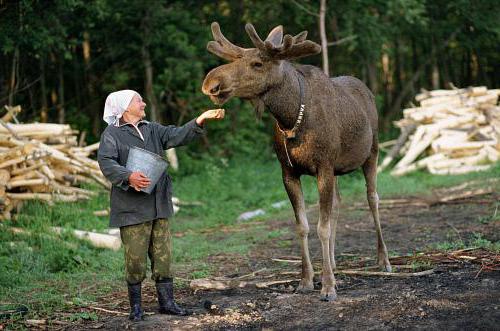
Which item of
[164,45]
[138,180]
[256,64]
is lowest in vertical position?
[138,180]

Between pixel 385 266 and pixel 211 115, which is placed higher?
pixel 211 115

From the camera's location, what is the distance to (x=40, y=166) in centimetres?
1198

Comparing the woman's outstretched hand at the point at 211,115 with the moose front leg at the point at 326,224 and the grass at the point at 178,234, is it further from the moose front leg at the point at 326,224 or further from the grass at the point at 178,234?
the grass at the point at 178,234

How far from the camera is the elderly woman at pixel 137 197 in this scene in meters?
6.56

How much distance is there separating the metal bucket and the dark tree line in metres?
8.70

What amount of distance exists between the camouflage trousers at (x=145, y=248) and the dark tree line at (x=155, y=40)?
8.84 meters

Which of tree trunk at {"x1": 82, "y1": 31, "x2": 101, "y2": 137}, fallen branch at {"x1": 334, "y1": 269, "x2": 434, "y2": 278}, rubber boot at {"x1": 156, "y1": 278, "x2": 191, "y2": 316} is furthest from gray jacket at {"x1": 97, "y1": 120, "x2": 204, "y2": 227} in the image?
tree trunk at {"x1": 82, "y1": 31, "x2": 101, "y2": 137}

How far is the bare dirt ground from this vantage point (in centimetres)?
597

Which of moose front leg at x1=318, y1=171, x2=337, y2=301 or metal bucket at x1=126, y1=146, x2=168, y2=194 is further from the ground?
metal bucket at x1=126, y1=146, x2=168, y2=194

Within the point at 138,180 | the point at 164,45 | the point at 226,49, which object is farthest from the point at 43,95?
the point at 138,180

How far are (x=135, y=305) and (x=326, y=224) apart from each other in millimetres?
2201

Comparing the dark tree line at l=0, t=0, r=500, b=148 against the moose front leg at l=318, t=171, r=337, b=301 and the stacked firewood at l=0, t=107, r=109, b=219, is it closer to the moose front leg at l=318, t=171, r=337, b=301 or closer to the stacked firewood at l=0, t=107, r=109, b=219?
the stacked firewood at l=0, t=107, r=109, b=219

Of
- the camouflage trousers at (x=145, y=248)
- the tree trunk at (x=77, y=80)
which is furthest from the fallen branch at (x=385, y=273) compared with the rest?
the tree trunk at (x=77, y=80)

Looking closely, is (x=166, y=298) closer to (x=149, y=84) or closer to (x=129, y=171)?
A: (x=129, y=171)
